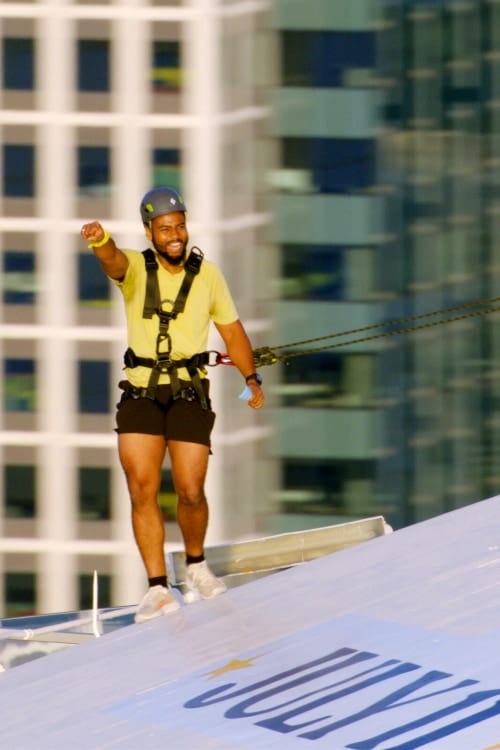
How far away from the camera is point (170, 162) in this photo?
62438 millimetres

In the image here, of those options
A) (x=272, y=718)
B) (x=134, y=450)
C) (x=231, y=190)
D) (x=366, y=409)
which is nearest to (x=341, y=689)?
(x=272, y=718)

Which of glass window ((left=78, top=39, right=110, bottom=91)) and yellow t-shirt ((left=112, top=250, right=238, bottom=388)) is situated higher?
glass window ((left=78, top=39, right=110, bottom=91))

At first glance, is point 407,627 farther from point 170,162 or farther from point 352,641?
point 170,162

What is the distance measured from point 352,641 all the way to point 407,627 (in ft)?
0.95

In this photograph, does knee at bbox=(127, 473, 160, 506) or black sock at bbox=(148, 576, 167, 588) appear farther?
black sock at bbox=(148, 576, 167, 588)

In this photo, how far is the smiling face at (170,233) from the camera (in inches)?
349

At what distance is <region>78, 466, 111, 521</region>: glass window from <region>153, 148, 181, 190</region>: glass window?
1069 centimetres

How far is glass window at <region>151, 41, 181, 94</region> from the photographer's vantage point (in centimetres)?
6131

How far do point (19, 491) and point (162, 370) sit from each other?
53803 millimetres

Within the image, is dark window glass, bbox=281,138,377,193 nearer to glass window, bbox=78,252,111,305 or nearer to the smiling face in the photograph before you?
glass window, bbox=78,252,111,305

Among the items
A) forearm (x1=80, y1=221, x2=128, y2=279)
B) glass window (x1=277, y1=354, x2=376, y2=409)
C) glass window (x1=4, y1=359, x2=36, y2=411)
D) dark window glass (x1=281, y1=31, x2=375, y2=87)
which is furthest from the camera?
glass window (x1=4, y1=359, x2=36, y2=411)

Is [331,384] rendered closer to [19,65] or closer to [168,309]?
[19,65]

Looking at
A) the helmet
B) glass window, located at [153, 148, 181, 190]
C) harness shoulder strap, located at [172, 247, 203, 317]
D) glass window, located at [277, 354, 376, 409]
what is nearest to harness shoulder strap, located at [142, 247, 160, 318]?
harness shoulder strap, located at [172, 247, 203, 317]

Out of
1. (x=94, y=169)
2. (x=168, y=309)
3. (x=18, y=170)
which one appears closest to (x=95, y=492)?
(x=94, y=169)
